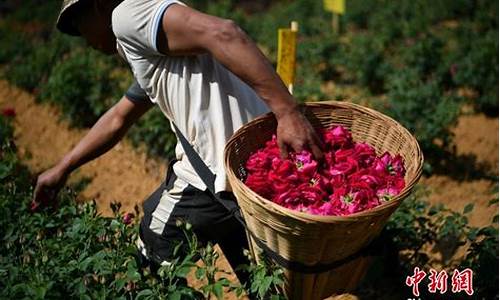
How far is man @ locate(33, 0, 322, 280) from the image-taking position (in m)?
1.96

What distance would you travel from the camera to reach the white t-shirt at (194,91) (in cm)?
209

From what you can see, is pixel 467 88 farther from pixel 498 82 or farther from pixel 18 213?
pixel 18 213

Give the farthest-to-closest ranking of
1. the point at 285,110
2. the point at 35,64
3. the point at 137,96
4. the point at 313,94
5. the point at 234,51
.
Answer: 1. the point at 35,64
2. the point at 313,94
3. the point at 137,96
4. the point at 285,110
5. the point at 234,51

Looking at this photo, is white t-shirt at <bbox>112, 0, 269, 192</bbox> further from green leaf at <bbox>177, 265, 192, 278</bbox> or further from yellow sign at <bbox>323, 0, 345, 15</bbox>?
yellow sign at <bbox>323, 0, 345, 15</bbox>

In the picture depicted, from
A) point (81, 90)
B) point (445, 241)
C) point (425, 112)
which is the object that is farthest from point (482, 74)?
point (81, 90)

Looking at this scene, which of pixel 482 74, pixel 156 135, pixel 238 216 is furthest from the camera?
pixel 482 74

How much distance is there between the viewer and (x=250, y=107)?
232 centimetres

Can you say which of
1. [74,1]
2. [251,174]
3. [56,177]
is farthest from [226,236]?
[74,1]

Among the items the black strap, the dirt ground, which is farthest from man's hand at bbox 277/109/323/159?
the dirt ground

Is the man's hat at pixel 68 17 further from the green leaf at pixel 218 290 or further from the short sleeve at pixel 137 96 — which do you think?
the green leaf at pixel 218 290

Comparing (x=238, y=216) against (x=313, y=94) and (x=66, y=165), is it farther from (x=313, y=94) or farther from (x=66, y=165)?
(x=313, y=94)

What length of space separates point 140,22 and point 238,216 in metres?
0.77

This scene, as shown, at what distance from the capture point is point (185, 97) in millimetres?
2170

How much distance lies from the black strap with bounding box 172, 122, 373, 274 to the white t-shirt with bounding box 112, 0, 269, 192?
3.3 inches
